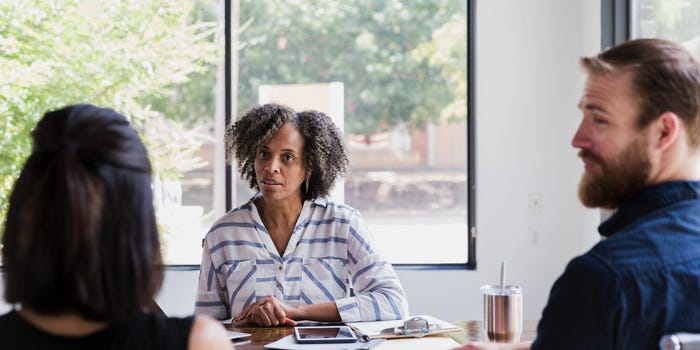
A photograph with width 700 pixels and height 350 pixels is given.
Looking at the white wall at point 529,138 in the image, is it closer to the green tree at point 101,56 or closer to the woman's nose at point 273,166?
the green tree at point 101,56

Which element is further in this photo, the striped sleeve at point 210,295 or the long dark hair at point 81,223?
the striped sleeve at point 210,295

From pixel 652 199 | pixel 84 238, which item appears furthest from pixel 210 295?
pixel 84 238

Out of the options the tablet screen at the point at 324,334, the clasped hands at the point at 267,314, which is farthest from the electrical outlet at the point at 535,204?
the tablet screen at the point at 324,334

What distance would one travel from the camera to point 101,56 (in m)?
4.45

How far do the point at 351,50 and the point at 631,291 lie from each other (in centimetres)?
324

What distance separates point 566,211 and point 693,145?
2753 mm

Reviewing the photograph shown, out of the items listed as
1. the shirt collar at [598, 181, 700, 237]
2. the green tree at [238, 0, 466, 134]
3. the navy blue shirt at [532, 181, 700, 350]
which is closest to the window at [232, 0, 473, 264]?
the green tree at [238, 0, 466, 134]

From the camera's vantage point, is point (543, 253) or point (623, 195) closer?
point (623, 195)

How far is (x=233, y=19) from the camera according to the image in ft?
14.6

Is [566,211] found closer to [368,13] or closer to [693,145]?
[368,13]

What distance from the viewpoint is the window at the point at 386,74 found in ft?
14.6

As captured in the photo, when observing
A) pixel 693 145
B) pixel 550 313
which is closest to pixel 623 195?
pixel 693 145

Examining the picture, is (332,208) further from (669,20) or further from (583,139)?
(669,20)

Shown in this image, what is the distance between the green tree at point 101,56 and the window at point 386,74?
0.87 feet
